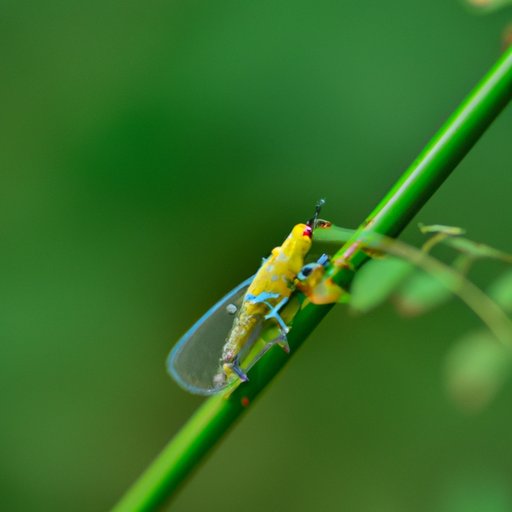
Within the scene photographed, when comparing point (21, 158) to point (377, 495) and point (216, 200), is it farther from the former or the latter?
point (377, 495)

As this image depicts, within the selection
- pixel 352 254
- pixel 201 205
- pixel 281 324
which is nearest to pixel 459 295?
pixel 352 254

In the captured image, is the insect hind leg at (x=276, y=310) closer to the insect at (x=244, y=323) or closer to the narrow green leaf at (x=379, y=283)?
the insect at (x=244, y=323)

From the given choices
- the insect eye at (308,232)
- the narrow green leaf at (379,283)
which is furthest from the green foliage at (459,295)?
the insect eye at (308,232)

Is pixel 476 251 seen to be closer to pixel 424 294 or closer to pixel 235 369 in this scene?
pixel 424 294

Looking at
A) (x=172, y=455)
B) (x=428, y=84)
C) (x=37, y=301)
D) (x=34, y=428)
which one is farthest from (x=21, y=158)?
(x=172, y=455)

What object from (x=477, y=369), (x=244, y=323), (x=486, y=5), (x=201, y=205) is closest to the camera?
(x=477, y=369)

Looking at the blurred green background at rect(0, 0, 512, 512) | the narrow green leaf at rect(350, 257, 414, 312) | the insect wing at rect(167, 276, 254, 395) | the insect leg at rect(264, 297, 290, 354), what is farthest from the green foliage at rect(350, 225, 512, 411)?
the blurred green background at rect(0, 0, 512, 512)

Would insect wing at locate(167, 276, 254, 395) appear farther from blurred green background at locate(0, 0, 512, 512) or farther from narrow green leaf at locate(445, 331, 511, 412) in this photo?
blurred green background at locate(0, 0, 512, 512)
